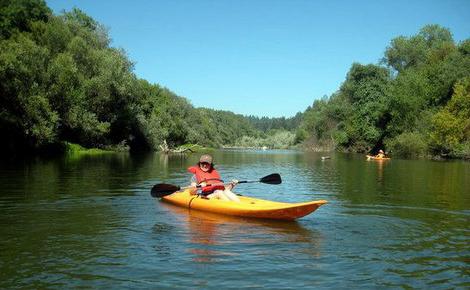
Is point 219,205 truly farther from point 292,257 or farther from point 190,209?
point 292,257

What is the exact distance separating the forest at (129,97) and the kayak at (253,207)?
2518 centimetres

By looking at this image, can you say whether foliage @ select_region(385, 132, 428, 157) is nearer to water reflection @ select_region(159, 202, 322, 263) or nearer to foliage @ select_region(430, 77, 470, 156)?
foliage @ select_region(430, 77, 470, 156)

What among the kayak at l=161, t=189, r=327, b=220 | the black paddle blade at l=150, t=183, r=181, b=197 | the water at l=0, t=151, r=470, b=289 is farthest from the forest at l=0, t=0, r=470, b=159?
the kayak at l=161, t=189, r=327, b=220

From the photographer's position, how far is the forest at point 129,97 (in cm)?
A: 3484

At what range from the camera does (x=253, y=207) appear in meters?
10.7

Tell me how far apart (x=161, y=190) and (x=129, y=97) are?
38.1 meters

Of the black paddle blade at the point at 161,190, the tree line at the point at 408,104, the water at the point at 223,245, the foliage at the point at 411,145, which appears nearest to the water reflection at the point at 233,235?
the water at the point at 223,245

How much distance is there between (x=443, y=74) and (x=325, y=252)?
5021 cm

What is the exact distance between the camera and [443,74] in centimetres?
5250

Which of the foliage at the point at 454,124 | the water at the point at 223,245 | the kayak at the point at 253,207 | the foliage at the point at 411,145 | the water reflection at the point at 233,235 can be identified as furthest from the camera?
the foliage at the point at 411,145

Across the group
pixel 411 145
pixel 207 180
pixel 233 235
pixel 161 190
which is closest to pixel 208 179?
pixel 207 180

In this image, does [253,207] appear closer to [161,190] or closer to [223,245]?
[223,245]

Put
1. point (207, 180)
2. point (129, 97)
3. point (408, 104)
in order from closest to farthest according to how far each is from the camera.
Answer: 1. point (207, 180)
2. point (129, 97)
3. point (408, 104)

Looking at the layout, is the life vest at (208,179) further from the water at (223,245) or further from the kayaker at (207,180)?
the water at (223,245)
